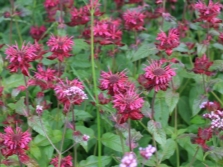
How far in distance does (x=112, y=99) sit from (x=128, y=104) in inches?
14.4

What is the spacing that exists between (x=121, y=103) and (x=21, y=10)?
1.28 meters

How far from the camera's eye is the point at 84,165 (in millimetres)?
1980

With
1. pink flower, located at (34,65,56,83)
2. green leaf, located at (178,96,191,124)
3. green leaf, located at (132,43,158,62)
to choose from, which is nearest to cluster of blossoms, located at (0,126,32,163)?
pink flower, located at (34,65,56,83)

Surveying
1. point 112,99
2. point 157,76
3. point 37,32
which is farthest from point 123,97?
point 37,32

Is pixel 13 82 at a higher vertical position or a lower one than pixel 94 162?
higher

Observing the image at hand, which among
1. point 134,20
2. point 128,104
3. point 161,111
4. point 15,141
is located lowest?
point 161,111

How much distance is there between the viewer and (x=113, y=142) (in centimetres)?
200

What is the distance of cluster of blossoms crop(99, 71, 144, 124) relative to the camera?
163 cm

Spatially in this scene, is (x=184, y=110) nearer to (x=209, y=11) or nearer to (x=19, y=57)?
(x=209, y=11)

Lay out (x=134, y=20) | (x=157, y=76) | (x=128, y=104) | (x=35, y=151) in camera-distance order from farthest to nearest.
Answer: (x=134, y=20) < (x=35, y=151) < (x=157, y=76) < (x=128, y=104)

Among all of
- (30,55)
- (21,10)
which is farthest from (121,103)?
(21,10)

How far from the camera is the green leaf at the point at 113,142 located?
78.0 inches

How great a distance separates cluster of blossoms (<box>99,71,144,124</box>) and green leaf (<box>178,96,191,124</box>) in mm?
666

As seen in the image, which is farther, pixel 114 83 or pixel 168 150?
pixel 168 150
